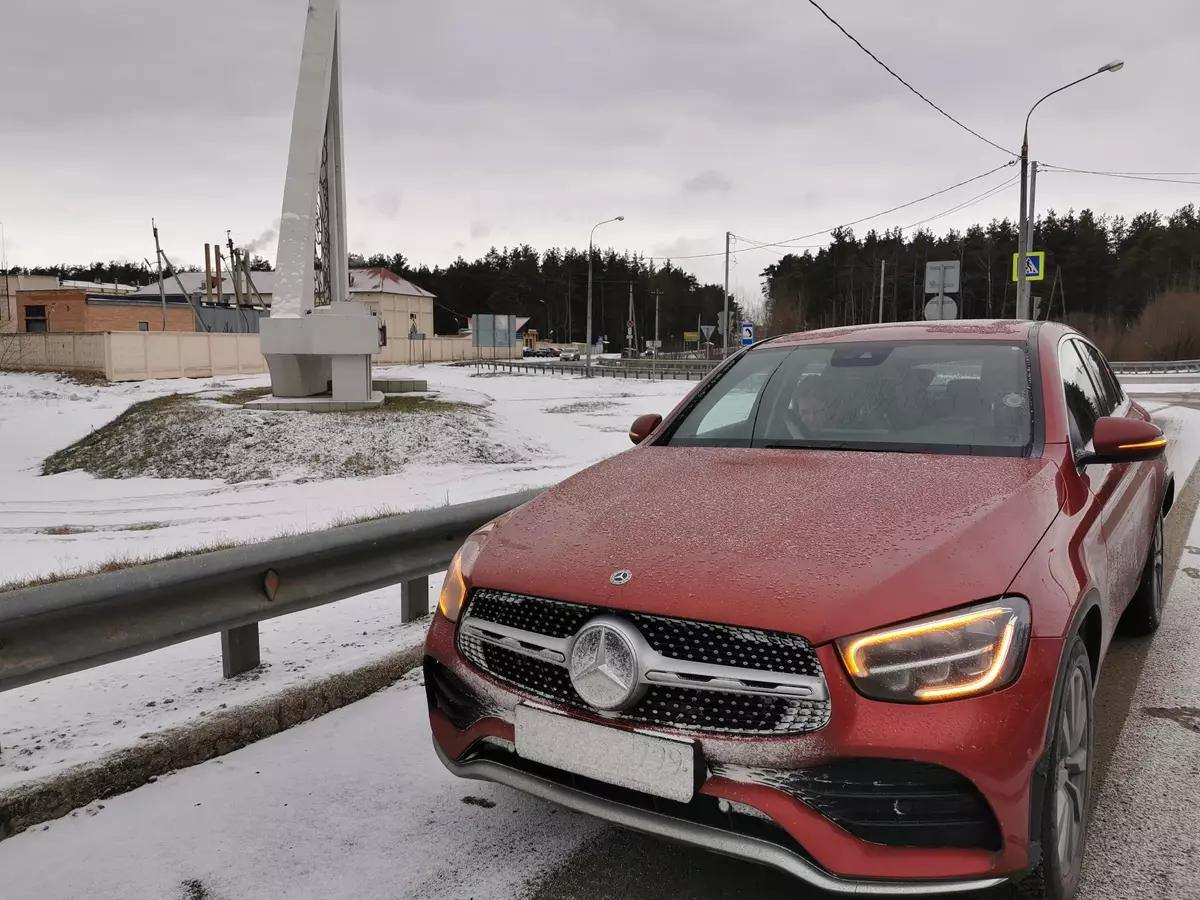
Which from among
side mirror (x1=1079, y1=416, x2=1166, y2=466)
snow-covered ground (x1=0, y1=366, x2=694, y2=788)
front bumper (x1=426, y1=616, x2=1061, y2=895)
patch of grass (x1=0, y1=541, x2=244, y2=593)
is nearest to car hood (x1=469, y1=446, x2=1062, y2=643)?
front bumper (x1=426, y1=616, x2=1061, y2=895)

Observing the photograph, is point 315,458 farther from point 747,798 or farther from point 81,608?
point 747,798

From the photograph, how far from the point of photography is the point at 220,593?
11.6ft

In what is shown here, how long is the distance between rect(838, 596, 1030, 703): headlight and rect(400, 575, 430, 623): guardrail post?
10.4ft

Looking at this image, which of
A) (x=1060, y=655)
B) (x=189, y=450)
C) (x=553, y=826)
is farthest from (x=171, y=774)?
(x=189, y=450)

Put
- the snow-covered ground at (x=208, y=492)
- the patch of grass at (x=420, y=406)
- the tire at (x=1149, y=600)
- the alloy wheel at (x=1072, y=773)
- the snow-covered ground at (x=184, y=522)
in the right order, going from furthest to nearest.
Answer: the patch of grass at (x=420, y=406) → the snow-covered ground at (x=208, y=492) → the tire at (x=1149, y=600) → the snow-covered ground at (x=184, y=522) → the alloy wheel at (x=1072, y=773)

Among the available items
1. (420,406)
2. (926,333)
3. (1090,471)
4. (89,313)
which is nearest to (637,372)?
(420,406)

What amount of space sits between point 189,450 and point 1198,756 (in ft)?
54.2

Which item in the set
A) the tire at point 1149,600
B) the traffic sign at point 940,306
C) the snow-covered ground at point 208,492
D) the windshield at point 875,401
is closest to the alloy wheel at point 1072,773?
the windshield at point 875,401

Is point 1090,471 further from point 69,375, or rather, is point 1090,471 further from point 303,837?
point 69,375

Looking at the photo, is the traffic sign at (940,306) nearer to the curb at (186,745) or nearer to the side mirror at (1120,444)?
the side mirror at (1120,444)

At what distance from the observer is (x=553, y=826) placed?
280cm

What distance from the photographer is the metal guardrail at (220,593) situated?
2957 millimetres

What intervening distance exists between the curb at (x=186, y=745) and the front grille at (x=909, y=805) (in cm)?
242

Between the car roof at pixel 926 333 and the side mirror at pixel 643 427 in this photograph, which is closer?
the car roof at pixel 926 333
